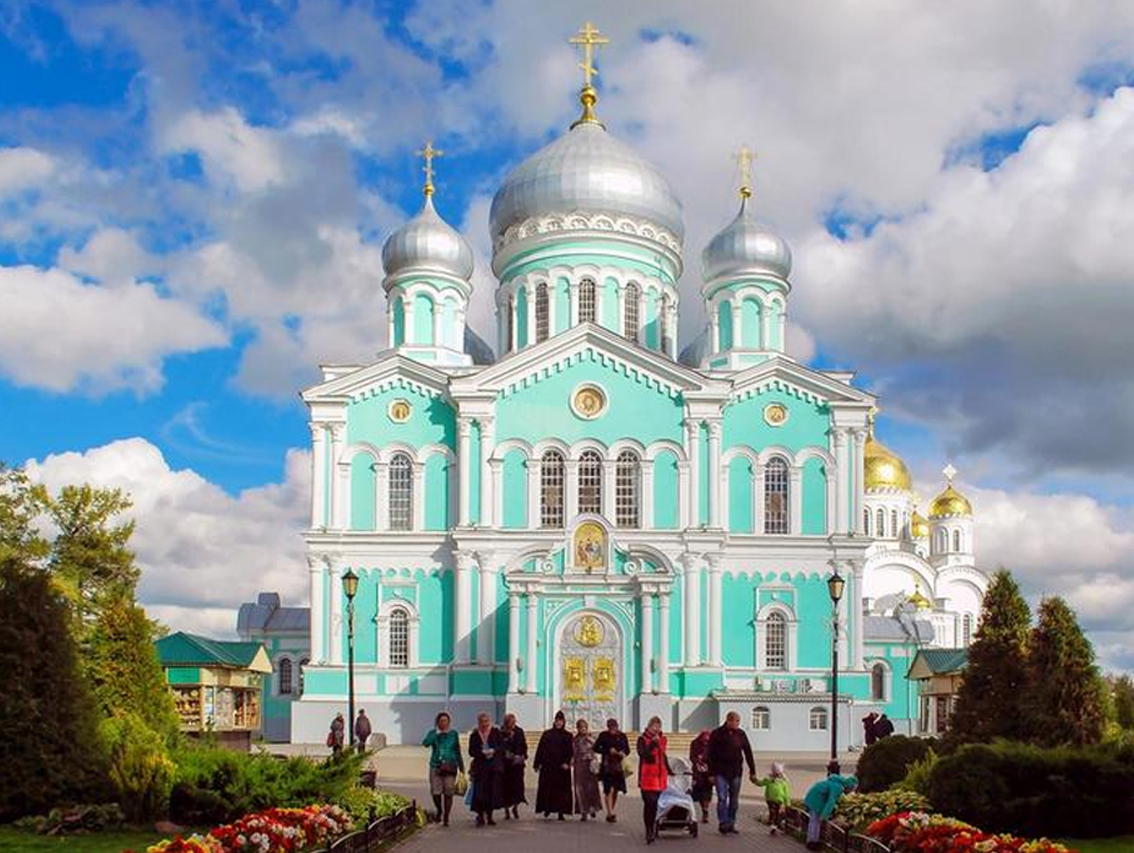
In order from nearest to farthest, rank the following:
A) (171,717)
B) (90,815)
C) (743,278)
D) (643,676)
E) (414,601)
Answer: (90,815)
(171,717)
(643,676)
(414,601)
(743,278)

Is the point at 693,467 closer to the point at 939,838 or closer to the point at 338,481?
the point at 338,481

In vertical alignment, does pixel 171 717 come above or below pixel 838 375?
below

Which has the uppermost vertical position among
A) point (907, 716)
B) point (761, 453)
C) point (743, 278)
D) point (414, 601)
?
point (743, 278)

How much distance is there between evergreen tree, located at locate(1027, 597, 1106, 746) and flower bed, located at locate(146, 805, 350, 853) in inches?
400

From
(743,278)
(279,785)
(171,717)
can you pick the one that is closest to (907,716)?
(743,278)

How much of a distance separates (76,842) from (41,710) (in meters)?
2.04

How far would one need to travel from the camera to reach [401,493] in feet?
142

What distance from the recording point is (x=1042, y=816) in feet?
55.2

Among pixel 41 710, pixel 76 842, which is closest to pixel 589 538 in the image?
pixel 41 710

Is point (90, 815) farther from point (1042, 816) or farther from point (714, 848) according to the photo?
point (1042, 816)

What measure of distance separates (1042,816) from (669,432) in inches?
1043

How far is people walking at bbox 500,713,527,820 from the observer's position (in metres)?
19.8

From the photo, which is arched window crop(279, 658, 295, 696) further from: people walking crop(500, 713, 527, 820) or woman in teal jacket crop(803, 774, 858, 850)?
woman in teal jacket crop(803, 774, 858, 850)

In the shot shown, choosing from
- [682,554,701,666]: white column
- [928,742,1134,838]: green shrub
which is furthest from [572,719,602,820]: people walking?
[682,554,701,666]: white column
